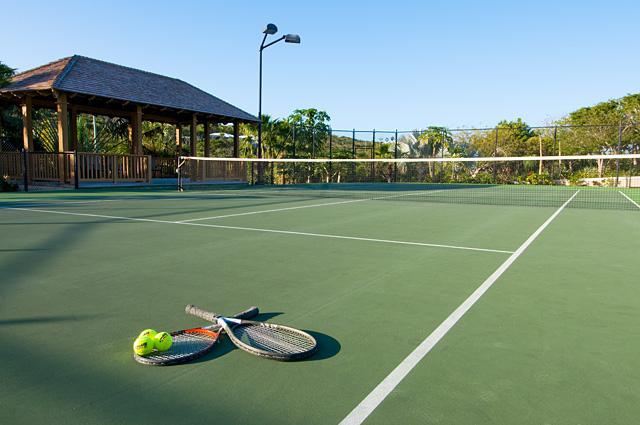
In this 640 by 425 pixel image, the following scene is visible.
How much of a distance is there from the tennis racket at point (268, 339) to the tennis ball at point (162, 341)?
36 centimetres

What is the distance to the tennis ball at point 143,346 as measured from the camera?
282cm

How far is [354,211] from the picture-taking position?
1217cm

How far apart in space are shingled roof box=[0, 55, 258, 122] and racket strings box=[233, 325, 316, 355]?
1866 centimetres

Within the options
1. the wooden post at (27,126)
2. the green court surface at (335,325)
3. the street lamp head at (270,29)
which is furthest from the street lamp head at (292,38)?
Result: the green court surface at (335,325)

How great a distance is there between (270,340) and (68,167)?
19429 mm

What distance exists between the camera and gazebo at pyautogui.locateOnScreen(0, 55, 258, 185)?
19.3 meters

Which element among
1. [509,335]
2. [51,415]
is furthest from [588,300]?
[51,415]

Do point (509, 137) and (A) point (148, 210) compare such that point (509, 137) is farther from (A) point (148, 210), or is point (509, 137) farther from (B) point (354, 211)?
(A) point (148, 210)

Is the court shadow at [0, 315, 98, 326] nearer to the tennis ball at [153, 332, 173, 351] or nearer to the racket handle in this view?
the racket handle

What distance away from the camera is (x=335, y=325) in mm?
3486

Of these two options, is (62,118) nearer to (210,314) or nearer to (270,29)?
(270,29)

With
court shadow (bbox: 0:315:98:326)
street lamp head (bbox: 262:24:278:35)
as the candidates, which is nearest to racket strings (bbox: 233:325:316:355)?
court shadow (bbox: 0:315:98:326)

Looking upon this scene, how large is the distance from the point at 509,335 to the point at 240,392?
1.90 metres

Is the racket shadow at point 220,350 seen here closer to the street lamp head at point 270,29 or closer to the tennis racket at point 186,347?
the tennis racket at point 186,347
